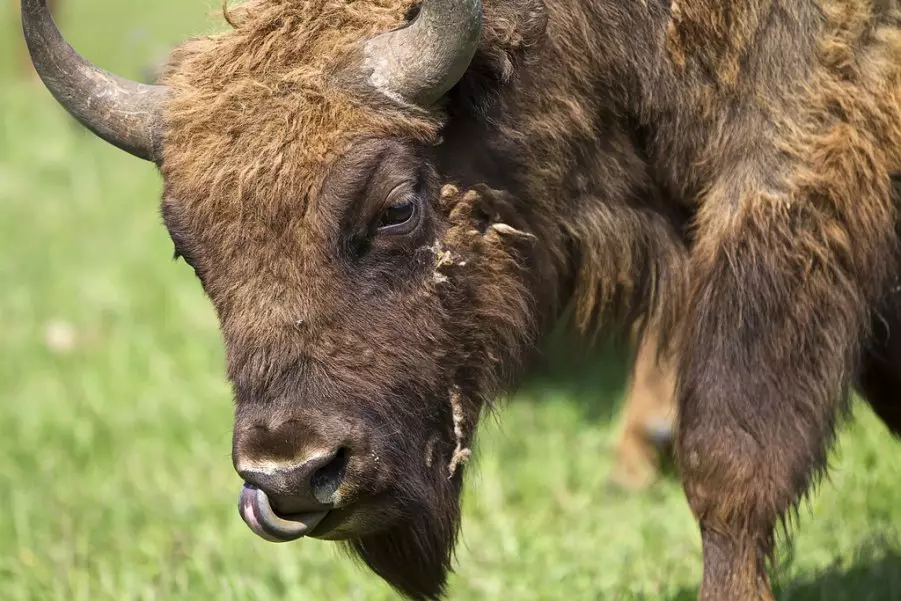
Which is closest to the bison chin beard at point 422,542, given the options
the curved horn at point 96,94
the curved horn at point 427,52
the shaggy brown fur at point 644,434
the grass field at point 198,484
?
the grass field at point 198,484

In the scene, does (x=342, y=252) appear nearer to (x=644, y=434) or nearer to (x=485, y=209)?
(x=485, y=209)

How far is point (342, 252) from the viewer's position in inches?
134

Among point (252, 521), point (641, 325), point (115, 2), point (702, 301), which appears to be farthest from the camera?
point (115, 2)

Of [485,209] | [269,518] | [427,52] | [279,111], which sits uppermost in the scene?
[427,52]

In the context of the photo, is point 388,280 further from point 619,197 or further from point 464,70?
point 619,197

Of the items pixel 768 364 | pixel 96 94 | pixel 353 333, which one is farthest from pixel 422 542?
pixel 96 94

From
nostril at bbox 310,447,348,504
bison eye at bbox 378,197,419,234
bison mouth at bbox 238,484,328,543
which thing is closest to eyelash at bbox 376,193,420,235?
bison eye at bbox 378,197,419,234

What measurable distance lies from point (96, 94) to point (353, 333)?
47.8 inches

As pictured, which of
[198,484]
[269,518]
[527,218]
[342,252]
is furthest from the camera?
[198,484]

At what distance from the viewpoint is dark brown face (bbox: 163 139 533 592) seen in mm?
3309

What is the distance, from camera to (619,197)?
3.99 metres

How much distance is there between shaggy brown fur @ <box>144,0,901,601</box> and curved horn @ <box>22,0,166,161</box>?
13 centimetres

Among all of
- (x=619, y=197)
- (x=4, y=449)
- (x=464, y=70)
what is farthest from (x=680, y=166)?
(x=4, y=449)

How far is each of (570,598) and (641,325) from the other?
118 centimetres
